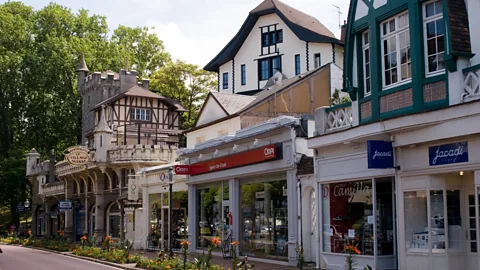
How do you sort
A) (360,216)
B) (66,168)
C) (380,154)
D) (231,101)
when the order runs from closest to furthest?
(380,154), (360,216), (231,101), (66,168)

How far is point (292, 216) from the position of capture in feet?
71.5

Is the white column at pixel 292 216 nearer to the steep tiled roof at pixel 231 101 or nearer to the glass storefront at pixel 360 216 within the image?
the glass storefront at pixel 360 216

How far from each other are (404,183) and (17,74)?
54272 millimetres

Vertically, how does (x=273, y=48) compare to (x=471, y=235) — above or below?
above

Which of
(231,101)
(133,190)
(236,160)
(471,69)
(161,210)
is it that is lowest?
(161,210)

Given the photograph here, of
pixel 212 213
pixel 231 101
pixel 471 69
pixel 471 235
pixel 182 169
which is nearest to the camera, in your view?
pixel 471 69

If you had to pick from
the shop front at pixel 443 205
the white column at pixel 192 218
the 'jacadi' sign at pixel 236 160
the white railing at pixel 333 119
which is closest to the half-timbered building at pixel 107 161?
the white column at pixel 192 218

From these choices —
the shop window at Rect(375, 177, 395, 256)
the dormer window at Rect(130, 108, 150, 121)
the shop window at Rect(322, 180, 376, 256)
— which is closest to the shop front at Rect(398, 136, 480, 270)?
the shop window at Rect(375, 177, 395, 256)

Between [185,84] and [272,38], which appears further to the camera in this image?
[185,84]

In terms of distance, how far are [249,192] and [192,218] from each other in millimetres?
5442

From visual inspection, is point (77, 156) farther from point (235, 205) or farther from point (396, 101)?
point (396, 101)

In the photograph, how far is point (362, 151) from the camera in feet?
58.1

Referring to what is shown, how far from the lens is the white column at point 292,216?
21.6 meters

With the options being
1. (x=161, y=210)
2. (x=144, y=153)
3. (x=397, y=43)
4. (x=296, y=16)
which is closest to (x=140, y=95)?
(x=144, y=153)
